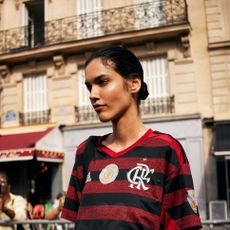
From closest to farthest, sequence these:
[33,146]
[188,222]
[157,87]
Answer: [188,222] < [33,146] < [157,87]

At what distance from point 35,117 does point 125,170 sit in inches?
543

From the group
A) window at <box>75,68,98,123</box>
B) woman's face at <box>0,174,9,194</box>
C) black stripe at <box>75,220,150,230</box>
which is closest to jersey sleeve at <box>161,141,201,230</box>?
black stripe at <box>75,220,150,230</box>

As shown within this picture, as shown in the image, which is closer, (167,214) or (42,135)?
(167,214)

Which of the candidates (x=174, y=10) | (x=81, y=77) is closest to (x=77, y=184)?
(x=174, y=10)

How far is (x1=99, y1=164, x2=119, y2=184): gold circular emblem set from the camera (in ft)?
5.30

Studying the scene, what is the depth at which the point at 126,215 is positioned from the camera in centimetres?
152

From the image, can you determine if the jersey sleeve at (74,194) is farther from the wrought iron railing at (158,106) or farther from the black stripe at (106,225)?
the wrought iron railing at (158,106)

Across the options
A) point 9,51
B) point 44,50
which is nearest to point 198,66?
point 44,50

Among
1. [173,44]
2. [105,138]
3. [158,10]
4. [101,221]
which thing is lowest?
[101,221]

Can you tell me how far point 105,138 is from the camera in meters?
1.86

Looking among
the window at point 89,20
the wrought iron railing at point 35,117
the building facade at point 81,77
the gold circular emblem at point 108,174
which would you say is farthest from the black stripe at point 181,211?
the wrought iron railing at point 35,117

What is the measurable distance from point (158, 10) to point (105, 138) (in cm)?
1272

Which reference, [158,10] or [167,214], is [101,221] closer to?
[167,214]

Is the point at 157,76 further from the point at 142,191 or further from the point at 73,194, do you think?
the point at 142,191
